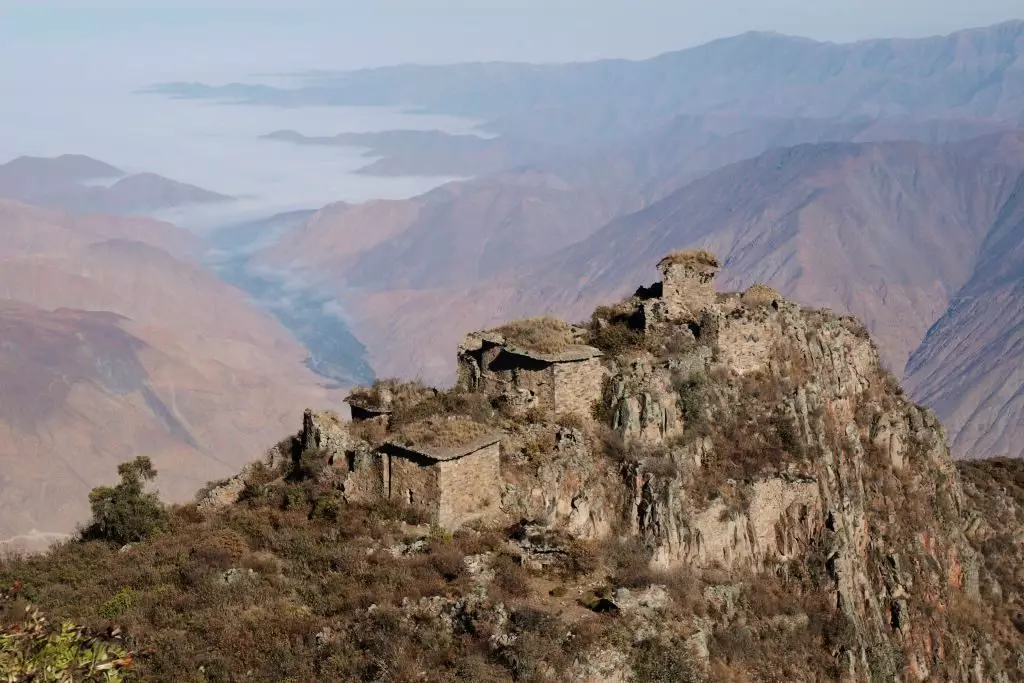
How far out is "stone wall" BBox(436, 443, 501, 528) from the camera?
24583mm

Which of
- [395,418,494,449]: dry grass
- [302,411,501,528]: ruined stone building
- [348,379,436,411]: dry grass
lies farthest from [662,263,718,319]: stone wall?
[302,411,501,528]: ruined stone building

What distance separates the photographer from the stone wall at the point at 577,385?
95.4 feet

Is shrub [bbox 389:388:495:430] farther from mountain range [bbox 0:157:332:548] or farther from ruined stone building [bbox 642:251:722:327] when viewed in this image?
mountain range [bbox 0:157:332:548]

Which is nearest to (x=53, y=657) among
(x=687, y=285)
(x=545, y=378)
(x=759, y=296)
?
(x=545, y=378)

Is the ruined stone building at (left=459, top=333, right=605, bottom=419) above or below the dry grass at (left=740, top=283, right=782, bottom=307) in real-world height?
below

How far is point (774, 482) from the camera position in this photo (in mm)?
30359

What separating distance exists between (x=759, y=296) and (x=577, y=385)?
1139 centimetres

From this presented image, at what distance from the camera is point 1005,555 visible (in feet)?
129

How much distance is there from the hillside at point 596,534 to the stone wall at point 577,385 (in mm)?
75

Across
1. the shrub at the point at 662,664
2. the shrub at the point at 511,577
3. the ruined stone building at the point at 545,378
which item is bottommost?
the shrub at the point at 662,664

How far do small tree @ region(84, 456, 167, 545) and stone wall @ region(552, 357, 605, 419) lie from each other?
390 inches

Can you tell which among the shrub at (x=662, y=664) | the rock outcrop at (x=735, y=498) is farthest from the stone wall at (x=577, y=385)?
the shrub at (x=662, y=664)

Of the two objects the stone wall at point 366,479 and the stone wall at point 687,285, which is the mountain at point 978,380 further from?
the stone wall at point 366,479

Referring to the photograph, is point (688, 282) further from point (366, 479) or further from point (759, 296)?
point (366, 479)
